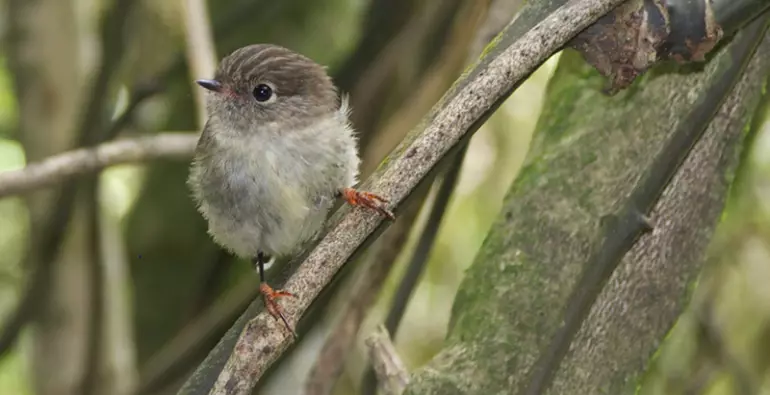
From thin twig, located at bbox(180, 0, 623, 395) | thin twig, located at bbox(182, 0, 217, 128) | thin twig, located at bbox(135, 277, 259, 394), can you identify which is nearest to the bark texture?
thin twig, located at bbox(180, 0, 623, 395)

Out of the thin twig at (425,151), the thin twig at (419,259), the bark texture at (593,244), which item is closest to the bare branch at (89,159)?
the thin twig at (419,259)

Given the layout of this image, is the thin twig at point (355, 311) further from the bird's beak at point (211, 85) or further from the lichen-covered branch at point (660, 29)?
the lichen-covered branch at point (660, 29)

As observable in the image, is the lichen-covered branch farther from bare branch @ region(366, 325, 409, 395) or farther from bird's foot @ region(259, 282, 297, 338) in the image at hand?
bare branch @ region(366, 325, 409, 395)

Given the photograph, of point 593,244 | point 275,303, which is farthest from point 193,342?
→ point 275,303

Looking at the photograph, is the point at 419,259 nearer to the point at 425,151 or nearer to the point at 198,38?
the point at 198,38

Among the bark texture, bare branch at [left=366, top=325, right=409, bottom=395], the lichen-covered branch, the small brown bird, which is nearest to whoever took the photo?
the lichen-covered branch

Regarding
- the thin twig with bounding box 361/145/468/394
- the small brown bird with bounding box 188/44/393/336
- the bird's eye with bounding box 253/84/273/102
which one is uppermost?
the bird's eye with bounding box 253/84/273/102
